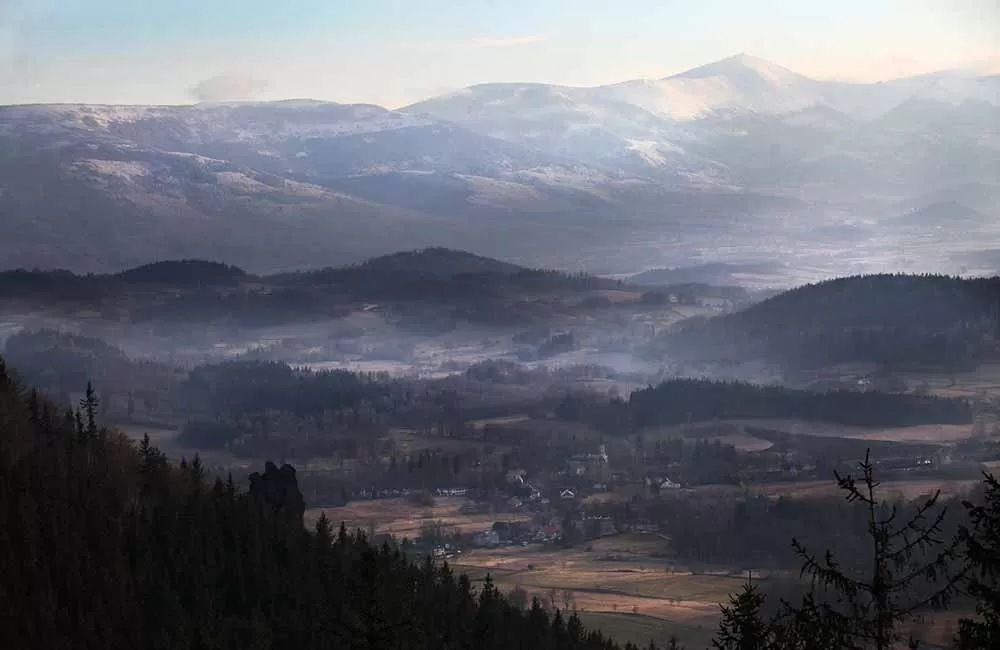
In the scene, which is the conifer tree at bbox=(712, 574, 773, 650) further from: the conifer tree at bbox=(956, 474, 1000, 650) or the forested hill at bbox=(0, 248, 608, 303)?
the forested hill at bbox=(0, 248, 608, 303)

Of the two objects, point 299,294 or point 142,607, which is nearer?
point 142,607

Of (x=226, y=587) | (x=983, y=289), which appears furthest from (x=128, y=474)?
(x=983, y=289)

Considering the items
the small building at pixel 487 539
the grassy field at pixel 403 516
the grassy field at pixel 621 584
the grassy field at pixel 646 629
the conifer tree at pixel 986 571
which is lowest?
the grassy field at pixel 646 629

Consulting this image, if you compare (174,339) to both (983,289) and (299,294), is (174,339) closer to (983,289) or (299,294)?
(299,294)

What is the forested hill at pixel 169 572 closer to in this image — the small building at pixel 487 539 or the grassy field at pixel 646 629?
the grassy field at pixel 646 629

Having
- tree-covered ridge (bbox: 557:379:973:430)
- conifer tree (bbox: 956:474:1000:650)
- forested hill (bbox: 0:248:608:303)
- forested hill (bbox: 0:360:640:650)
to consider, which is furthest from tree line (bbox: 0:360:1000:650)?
forested hill (bbox: 0:248:608:303)

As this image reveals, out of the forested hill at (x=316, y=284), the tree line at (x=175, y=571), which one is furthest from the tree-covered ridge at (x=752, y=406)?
the forested hill at (x=316, y=284)
